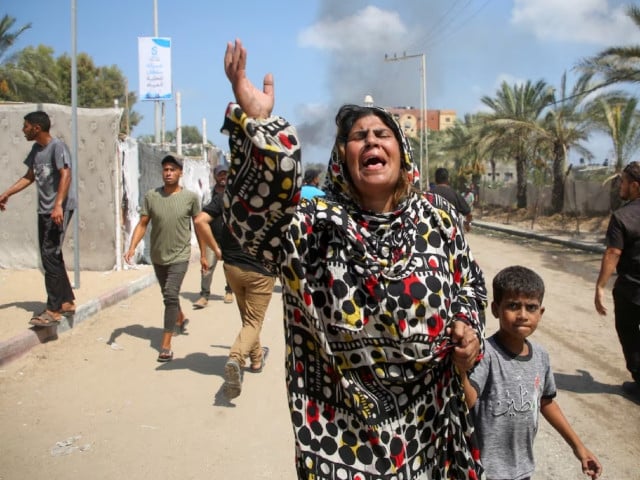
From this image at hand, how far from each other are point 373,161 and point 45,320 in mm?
5352

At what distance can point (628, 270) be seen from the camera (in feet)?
16.4

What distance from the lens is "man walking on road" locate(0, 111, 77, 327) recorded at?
19.9 ft

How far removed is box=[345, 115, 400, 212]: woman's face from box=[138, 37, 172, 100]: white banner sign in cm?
1309

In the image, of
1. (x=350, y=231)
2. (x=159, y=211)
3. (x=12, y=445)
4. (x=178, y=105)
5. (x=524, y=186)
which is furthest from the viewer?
(x=524, y=186)

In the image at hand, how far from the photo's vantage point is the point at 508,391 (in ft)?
7.99

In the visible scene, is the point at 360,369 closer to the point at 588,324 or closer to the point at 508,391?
the point at 508,391

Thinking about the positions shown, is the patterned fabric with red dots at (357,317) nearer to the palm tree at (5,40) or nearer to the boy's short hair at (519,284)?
the boy's short hair at (519,284)

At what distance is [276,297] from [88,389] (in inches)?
185

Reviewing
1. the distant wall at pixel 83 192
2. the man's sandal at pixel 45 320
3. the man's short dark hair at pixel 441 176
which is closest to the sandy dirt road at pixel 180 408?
the man's sandal at pixel 45 320

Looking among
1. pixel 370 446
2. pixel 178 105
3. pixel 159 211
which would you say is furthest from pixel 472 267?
pixel 178 105

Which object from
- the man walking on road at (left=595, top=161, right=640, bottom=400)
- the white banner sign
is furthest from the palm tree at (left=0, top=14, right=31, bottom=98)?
the man walking on road at (left=595, top=161, right=640, bottom=400)

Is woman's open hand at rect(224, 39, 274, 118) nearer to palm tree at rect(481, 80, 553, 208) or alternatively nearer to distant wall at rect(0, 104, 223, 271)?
distant wall at rect(0, 104, 223, 271)

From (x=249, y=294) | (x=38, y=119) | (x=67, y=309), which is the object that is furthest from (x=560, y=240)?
(x=38, y=119)

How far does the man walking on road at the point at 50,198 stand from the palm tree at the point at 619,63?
14.9 meters
